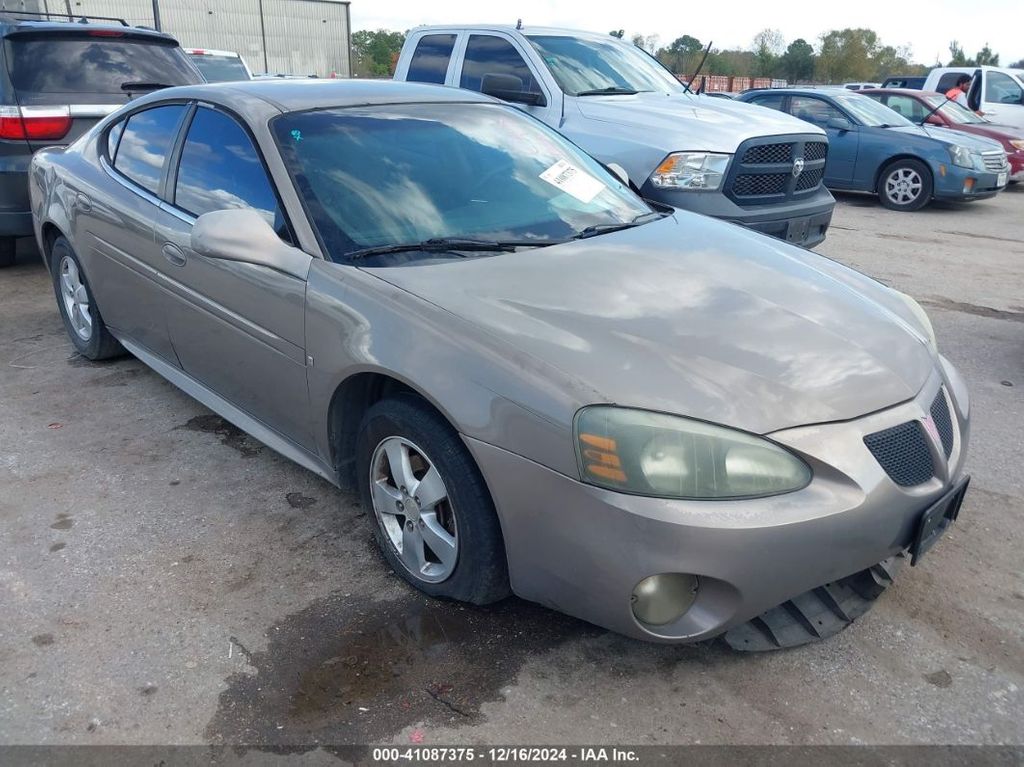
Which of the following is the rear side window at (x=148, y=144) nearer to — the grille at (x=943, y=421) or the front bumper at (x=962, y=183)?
the grille at (x=943, y=421)

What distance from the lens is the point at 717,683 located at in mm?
2449

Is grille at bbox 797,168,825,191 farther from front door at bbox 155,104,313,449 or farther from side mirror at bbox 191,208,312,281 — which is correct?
side mirror at bbox 191,208,312,281

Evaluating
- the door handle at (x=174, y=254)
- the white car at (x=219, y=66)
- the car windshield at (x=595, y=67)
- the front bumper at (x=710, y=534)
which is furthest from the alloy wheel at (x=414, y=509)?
the white car at (x=219, y=66)

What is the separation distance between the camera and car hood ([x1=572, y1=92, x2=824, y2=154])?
6023mm

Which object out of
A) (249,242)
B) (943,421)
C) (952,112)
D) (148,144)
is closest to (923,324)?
(943,421)

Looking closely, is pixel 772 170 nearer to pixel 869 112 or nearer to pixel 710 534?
pixel 710 534

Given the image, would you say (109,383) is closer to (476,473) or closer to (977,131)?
(476,473)

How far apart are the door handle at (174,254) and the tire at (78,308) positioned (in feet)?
3.89

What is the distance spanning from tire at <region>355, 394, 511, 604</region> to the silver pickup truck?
Result: 3792 mm

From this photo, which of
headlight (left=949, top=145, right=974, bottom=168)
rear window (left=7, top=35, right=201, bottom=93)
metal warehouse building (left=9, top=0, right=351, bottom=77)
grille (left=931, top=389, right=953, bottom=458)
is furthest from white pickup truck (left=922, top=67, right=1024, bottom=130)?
metal warehouse building (left=9, top=0, right=351, bottom=77)

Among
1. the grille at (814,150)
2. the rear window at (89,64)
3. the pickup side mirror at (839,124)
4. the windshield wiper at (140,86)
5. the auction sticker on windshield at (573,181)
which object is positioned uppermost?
the rear window at (89,64)

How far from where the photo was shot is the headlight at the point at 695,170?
19.5ft

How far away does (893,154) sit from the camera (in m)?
11.0

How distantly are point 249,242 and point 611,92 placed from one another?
4787 mm
